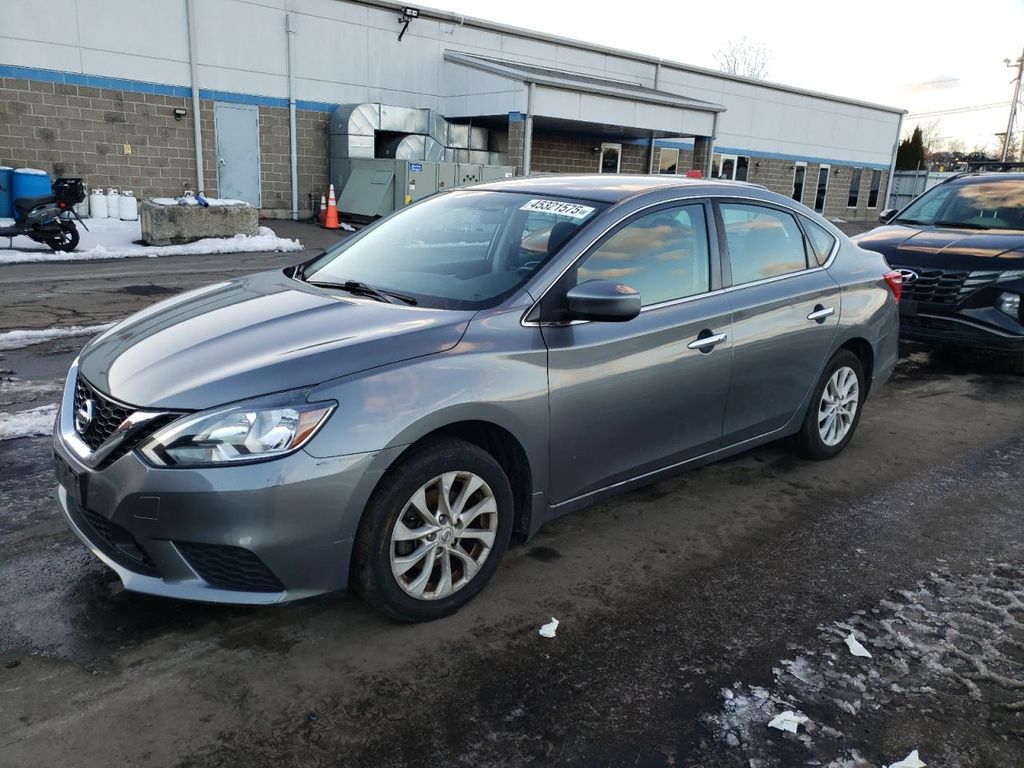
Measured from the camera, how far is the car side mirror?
3.21m

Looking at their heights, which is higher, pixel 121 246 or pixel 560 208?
pixel 560 208

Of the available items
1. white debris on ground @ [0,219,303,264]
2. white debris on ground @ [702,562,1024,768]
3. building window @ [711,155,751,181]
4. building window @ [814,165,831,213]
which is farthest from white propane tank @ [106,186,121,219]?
building window @ [814,165,831,213]

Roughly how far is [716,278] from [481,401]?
1.69m

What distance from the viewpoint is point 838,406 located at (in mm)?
5066

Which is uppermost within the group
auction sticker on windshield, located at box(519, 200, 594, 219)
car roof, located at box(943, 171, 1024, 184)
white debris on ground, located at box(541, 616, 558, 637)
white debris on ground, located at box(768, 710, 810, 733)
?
car roof, located at box(943, 171, 1024, 184)

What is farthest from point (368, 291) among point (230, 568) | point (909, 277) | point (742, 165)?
point (742, 165)

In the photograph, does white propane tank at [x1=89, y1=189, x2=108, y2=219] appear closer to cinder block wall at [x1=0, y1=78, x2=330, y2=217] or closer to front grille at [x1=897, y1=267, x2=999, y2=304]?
cinder block wall at [x1=0, y1=78, x2=330, y2=217]

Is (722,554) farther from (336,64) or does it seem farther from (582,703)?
(336,64)

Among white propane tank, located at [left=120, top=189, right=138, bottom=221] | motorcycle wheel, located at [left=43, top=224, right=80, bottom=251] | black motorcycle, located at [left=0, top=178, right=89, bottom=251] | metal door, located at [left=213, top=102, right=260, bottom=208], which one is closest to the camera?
black motorcycle, located at [left=0, top=178, right=89, bottom=251]

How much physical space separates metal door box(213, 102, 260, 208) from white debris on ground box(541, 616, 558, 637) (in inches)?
762

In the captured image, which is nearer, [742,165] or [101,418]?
[101,418]

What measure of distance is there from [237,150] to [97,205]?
12.7 feet

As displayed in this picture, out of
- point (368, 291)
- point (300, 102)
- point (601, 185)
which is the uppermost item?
point (300, 102)

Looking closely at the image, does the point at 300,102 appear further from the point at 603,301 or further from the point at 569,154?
the point at 603,301
